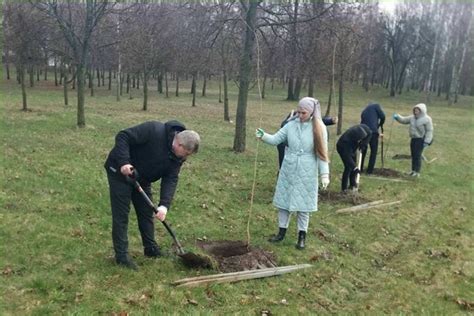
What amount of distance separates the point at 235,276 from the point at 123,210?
1561 millimetres

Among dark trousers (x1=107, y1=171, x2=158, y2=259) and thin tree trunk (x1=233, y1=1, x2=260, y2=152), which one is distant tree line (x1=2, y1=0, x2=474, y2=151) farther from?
dark trousers (x1=107, y1=171, x2=158, y2=259)

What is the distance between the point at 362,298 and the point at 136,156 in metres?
3.26

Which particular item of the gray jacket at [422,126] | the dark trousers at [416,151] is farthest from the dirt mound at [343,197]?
the gray jacket at [422,126]

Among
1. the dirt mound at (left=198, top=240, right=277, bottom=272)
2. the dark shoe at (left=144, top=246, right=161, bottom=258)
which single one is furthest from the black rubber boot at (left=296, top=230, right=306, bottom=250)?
the dark shoe at (left=144, top=246, right=161, bottom=258)

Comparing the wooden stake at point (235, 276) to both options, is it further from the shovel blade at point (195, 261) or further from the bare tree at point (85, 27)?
the bare tree at point (85, 27)

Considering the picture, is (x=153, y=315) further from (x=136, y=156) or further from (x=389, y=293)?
(x=389, y=293)

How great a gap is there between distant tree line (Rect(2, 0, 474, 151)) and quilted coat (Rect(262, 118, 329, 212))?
174 centimetres

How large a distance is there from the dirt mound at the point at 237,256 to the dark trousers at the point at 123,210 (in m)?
1.03

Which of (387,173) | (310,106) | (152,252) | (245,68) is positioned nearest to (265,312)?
(152,252)

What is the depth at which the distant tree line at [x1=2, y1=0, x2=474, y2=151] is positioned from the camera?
1333 cm

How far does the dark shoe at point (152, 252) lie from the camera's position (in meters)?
5.87

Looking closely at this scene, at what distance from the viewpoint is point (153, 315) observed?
15.1 feet

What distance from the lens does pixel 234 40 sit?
14820 millimetres

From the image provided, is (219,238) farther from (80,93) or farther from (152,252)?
(80,93)
